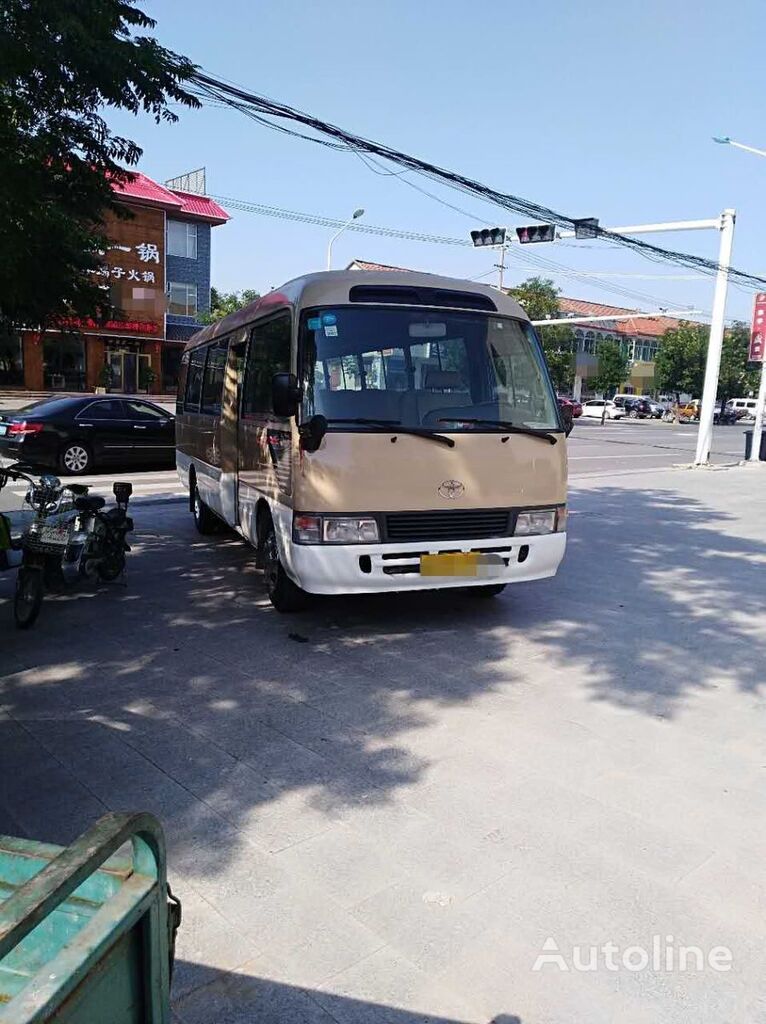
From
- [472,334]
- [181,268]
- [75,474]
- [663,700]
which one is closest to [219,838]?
[663,700]

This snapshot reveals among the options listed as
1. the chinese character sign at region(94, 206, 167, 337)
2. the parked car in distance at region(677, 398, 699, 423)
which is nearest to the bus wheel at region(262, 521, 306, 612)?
the chinese character sign at region(94, 206, 167, 337)

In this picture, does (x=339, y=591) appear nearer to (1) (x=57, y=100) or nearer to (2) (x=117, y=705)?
(2) (x=117, y=705)

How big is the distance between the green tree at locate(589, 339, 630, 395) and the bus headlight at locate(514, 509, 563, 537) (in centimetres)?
5367

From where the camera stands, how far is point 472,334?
223 inches

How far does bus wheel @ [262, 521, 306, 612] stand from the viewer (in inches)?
230

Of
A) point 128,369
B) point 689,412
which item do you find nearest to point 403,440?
point 128,369

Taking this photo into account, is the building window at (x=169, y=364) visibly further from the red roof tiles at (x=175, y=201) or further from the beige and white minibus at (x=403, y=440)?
the beige and white minibus at (x=403, y=440)

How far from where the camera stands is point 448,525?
5.34m

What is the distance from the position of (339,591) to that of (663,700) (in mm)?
2137

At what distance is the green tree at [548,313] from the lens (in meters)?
44.5

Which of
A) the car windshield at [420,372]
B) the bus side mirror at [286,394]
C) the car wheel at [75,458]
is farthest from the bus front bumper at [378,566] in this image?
the car wheel at [75,458]

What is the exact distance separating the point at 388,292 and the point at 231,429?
232 cm

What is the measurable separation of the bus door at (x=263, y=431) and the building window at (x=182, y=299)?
35.1 metres

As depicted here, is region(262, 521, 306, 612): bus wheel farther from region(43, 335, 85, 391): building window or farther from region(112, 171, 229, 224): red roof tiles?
region(112, 171, 229, 224): red roof tiles
